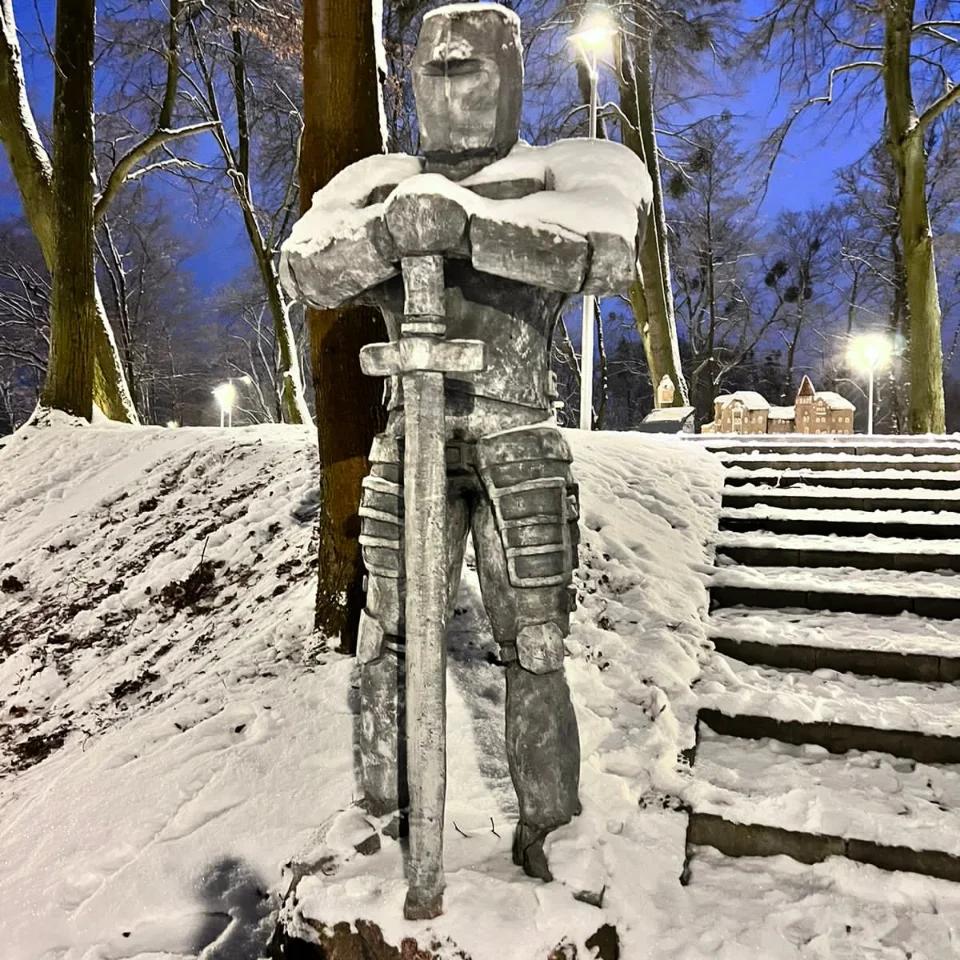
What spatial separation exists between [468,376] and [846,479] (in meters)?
4.67

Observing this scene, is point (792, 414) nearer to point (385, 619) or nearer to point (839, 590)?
point (839, 590)

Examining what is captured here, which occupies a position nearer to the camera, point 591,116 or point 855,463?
point 855,463

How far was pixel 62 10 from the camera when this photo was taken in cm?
827

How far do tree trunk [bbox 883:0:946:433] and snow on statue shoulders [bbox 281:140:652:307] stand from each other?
9921 millimetres

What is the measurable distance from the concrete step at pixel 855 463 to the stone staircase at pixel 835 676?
5 centimetres

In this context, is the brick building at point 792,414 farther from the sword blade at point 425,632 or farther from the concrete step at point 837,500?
the sword blade at point 425,632

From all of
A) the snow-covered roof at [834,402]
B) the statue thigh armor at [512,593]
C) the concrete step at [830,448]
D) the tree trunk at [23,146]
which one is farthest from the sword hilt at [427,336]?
the snow-covered roof at [834,402]

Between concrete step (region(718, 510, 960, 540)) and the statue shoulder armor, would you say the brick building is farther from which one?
the statue shoulder armor

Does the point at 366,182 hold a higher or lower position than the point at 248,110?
lower

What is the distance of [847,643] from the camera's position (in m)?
3.67

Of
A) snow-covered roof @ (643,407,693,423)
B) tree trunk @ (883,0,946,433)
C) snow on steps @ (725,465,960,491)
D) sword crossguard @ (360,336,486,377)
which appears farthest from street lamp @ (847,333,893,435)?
sword crossguard @ (360,336,486,377)

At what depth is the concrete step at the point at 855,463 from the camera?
5.82 m

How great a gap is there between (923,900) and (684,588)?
2.06 metres

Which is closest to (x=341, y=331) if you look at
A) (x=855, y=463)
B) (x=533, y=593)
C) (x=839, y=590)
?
(x=533, y=593)
